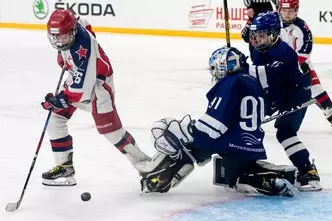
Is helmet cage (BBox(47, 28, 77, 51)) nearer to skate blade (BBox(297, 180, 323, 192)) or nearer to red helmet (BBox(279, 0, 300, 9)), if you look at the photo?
skate blade (BBox(297, 180, 323, 192))

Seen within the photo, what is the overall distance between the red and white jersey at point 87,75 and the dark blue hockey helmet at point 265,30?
26.6 inches

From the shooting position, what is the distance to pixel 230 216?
10.7ft

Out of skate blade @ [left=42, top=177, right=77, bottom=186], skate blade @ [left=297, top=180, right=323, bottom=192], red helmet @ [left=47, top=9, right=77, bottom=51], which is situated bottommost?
skate blade @ [left=297, top=180, right=323, bottom=192]

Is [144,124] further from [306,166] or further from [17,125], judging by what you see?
[306,166]

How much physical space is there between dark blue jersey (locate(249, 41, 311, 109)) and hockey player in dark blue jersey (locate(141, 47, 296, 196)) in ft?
0.37

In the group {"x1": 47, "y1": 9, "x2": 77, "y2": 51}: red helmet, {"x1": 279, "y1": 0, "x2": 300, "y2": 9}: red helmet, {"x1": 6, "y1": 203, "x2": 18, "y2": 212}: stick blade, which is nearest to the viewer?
{"x1": 6, "y1": 203, "x2": 18, "y2": 212}: stick blade

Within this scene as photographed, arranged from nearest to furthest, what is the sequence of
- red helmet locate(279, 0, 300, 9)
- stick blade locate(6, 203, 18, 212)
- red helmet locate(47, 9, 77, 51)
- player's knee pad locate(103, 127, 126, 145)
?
stick blade locate(6, 203, 18, 212), red helmet locate(47, 9, 77, 51), player's knee pad locate(103, 127, 126, 145), red helmet locate(279, 0, 300, 9)

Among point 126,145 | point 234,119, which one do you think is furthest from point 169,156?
point 234,119

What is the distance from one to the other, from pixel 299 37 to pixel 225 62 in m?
1.14

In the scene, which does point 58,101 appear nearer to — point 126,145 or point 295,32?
point 126,145

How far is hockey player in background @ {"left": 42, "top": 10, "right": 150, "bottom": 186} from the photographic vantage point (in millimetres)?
3443

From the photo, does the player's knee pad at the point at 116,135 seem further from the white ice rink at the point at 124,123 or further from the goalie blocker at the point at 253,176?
the goalie blocker at the point at 253,176

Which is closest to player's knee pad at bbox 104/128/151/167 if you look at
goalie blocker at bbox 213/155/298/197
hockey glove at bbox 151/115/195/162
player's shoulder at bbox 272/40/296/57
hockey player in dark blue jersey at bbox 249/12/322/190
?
→ hockey glove at bbox 151/115/195/162

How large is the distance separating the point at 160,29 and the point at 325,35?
188 centimetres
